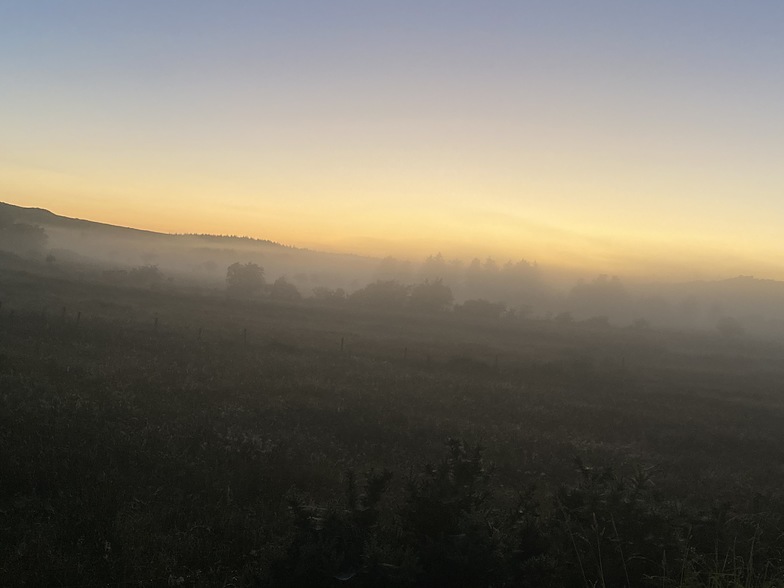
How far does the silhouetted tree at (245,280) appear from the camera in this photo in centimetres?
7449

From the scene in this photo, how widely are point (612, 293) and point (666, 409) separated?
127362 millimetres

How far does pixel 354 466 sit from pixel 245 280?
68.9m

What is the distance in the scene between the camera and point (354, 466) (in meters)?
10.9

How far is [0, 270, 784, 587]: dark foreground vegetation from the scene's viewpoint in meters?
4.91

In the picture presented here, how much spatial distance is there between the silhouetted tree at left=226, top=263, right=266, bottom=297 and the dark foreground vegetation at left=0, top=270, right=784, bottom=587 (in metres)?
42.2

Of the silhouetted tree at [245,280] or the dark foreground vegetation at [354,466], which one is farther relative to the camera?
the silhouetted tree at [245,280]

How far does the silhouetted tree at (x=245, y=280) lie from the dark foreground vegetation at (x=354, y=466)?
4223 centimetres

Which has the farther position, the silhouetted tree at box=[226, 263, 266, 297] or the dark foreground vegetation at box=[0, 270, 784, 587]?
the silhouetted tree at box=[226, 263, 266, 297]

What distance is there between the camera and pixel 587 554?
5078 mm

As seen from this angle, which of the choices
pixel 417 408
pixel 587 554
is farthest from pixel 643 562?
pixel 417 408

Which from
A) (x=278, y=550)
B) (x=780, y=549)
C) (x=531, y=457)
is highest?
(x=780, y=549)

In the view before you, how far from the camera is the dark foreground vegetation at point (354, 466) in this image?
16.1 feet

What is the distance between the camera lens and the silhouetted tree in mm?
74488

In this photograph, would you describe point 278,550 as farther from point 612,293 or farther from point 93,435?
point 612,293
